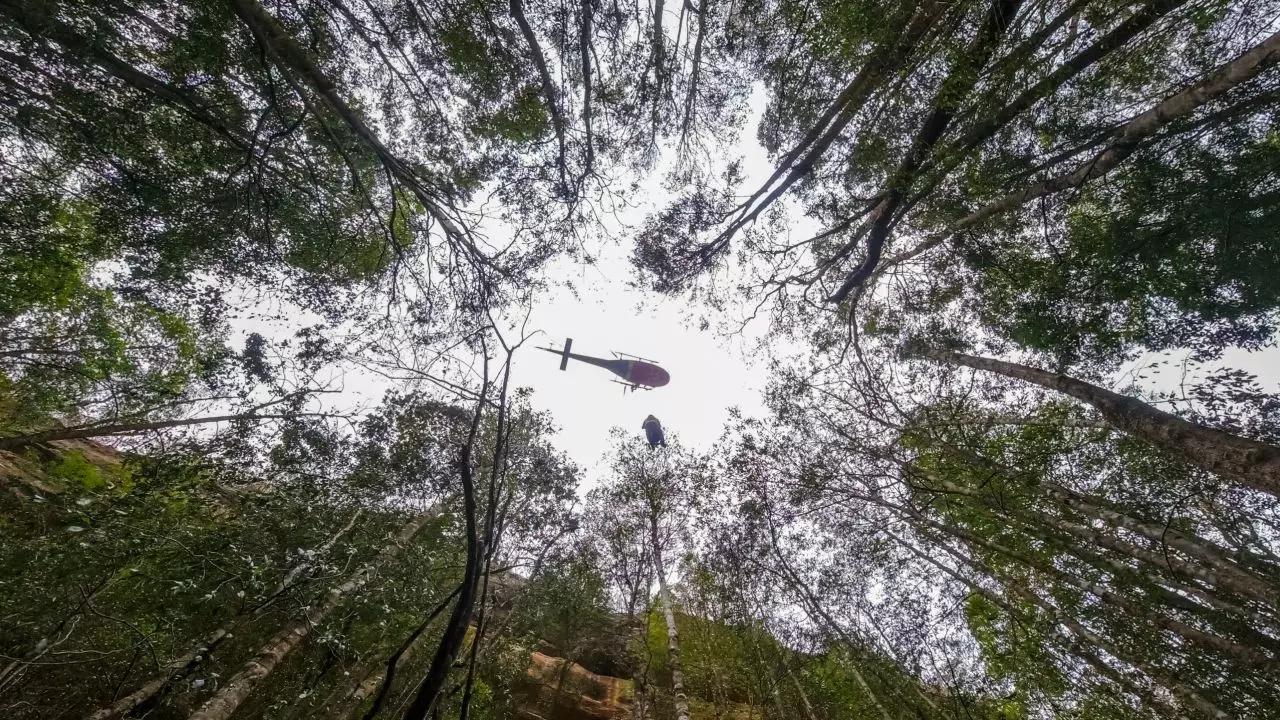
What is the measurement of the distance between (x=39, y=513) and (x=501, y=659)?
816 cm

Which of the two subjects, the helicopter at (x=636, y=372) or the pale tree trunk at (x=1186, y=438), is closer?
the pale tree trunk at (x=1186, y=438)

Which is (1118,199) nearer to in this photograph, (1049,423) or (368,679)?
(1049,423)

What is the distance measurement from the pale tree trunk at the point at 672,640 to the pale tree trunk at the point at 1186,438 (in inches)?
278

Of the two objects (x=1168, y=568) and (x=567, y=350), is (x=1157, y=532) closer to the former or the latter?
(x=1168, y=568)

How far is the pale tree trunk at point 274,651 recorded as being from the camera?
15.0 ft

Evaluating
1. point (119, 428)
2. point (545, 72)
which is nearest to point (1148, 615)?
point (545, 72)

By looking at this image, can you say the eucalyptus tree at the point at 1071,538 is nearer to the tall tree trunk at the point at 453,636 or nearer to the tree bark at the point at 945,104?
the tree bark at the point at 945,104

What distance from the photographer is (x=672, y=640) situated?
7980mm

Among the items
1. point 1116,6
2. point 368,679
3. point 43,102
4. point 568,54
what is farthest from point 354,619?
point 1116,6

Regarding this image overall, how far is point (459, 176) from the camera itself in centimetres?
666

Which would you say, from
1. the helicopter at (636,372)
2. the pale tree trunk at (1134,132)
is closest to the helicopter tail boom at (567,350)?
the helicopter at (636,372)

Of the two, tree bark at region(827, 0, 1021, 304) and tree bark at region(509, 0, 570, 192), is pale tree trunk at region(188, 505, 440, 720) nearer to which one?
tree bark at region(509, 0, 570, 192)

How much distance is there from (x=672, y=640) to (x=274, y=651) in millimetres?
6049

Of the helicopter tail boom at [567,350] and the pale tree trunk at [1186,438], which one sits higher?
the helicopter tail boom at [567,350]
